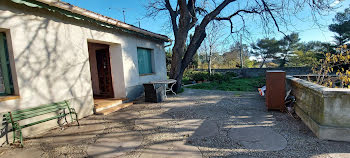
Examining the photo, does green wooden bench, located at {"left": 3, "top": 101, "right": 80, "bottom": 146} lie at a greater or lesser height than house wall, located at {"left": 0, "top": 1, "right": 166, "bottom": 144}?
lesser

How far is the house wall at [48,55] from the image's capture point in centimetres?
314

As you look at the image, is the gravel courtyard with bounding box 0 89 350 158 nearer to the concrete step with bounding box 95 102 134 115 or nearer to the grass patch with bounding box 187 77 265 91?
the concrete step with bounding box 95 102 134 115

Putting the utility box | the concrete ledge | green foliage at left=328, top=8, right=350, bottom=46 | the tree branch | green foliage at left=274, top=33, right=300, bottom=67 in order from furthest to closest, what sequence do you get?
1. green foliage at left=274, top=33, right=300, bottom=67
2. green foliage at left=328, top=8, right=350, bottom=46
3. the tree branch
4. the utility box
5. the concrete ledge

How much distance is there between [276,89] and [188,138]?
2.91m

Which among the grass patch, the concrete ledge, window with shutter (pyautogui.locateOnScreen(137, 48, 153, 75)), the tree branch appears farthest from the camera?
the grass patch

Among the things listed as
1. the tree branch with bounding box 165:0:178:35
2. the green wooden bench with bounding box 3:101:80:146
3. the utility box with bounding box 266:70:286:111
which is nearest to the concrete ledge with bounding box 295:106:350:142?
the utility box with bounding box 266:70:286:111

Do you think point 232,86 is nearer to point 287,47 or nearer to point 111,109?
point 111,109

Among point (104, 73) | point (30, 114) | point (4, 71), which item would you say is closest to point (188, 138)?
point (30, 114)

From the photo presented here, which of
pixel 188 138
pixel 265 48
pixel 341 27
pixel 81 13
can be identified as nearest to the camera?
pixel 188 138

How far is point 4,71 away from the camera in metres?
3.22

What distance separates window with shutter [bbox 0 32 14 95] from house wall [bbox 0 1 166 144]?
0.20 meters

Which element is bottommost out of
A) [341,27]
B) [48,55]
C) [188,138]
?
[188,138]

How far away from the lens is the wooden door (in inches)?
251

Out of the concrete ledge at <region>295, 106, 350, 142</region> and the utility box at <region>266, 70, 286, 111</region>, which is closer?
the concrete ledge at <region>295, 106, 350, 142</region>
